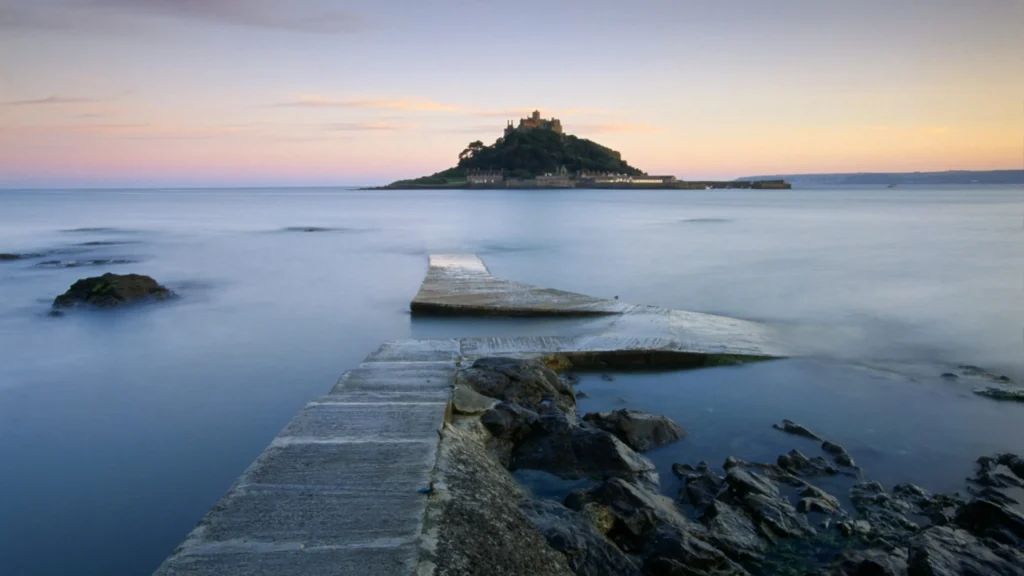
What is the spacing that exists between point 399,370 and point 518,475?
1.62 metres

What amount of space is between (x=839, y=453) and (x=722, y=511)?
5.72ft

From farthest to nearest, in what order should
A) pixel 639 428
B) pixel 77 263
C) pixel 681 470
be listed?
pixel 77 263
pixel 639 428
pixel 681 470

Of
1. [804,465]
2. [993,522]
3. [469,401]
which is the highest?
[469,401]

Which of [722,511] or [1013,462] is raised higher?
[722,511]

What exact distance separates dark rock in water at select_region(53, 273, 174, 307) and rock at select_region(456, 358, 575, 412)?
849cm

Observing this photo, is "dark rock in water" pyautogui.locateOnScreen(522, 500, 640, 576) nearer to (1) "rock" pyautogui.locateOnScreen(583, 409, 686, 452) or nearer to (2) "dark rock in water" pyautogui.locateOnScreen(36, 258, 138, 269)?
(1) "rock" pyautogui.locateOnScreen(583, 409, 686, 452)

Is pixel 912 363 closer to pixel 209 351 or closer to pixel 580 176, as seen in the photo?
pixel 209 351

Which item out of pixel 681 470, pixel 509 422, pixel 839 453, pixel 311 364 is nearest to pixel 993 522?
pixel 839 453

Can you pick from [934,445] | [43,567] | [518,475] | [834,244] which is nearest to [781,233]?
[834,244]

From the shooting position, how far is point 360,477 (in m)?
3.68

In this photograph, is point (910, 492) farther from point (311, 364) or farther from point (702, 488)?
point (311, 364)

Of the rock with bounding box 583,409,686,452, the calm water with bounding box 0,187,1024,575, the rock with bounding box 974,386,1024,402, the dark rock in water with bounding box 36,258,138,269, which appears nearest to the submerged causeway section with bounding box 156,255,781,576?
the calm water with bounding box 0,187,1024,575

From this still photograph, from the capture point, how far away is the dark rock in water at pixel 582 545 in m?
3.48

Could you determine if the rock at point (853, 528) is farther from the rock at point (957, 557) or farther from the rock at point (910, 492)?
the rock at point (910, 492)
